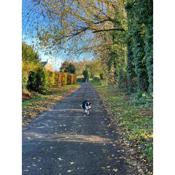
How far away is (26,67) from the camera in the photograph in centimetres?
379

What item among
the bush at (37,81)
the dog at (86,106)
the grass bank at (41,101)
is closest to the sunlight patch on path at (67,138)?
the grass bank at (41,101)

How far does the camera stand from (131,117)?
12.7ft

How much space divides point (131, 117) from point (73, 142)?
1.56 feet

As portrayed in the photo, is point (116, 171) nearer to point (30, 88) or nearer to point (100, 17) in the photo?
point (30, 88)

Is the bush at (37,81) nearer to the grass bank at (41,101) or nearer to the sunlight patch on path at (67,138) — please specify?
the grass bank at (41,101)

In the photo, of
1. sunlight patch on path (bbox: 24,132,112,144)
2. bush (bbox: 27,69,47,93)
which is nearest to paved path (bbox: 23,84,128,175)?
sunlight patch on path (bbox: 24,132,112,144)

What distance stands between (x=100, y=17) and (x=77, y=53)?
1.03ft

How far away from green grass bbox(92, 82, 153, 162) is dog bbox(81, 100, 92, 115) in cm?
12

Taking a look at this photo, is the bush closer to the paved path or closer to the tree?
the paved path

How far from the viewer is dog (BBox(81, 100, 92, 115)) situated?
153 inches

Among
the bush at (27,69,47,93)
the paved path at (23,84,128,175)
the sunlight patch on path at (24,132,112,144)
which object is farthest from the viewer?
the bush at (27,69,47,93)

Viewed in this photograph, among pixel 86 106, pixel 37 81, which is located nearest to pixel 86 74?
pixel 86 106

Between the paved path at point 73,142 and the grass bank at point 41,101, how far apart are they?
4cm
